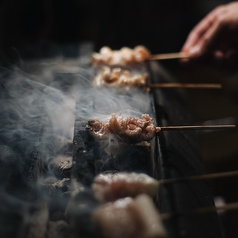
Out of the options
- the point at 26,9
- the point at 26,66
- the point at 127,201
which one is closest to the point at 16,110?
the point at 26,66

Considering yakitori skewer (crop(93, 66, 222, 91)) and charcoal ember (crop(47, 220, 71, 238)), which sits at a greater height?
yakitori skewer (crop(93, 66, 222, 91))

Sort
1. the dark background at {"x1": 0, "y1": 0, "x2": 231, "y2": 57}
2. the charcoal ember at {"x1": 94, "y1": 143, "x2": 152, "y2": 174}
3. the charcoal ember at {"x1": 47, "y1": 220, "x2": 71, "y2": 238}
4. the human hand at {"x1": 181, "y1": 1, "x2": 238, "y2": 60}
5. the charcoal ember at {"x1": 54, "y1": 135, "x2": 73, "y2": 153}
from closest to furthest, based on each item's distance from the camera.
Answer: the charcoal ember at {"x1": 47, "y1": 220, "x2": 71, "y2": 238} → the charcoal ember at {"x1": 94, "y1": 143, "x2": 152, "y2": 174} → the charcoal ember at {"x1": 54, "y1": 135, "x2": 73, "y2": 153} → the human hand at {"x1": 181, "y1": 1, "x2": 238, "y2": 60} → the dark background at {"x1": 0, "y1": 0, "x2": 231, "y2": 57}

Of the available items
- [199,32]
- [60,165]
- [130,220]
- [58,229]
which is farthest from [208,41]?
[58,229]

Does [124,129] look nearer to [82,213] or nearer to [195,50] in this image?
[82,213]

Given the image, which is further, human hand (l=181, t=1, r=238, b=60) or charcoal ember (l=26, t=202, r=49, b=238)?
human hand (l=181, t=1, r=238, b=60)

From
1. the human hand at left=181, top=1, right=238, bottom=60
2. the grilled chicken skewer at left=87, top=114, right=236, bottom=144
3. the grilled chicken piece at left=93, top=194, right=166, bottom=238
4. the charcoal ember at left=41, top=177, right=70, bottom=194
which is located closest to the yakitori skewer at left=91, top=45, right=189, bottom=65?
the human hand at left=181, top=1, right=238, bottom=60

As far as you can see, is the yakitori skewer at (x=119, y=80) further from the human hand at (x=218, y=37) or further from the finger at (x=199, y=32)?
the finger at (x=199, y=32)

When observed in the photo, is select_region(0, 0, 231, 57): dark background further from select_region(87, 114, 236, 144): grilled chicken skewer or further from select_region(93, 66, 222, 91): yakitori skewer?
select_region(87, 114, 236, 144): grilled chicken skewer

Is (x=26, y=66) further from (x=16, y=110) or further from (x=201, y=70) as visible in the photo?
(x=201, y=70)
